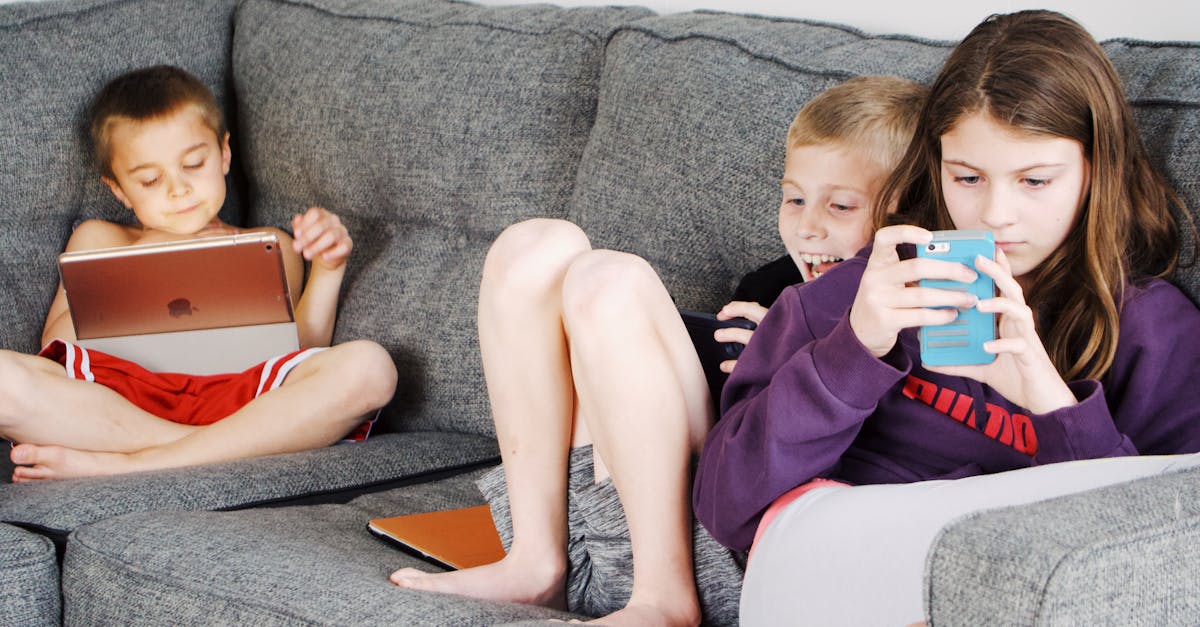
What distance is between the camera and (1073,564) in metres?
0.72

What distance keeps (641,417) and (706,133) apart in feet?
1.64

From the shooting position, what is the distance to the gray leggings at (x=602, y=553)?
124 centimetres

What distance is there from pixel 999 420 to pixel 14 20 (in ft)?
5.83

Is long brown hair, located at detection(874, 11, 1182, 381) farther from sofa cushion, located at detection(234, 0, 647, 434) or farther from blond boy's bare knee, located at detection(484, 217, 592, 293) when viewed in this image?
sofa cushion, located at detection(234, 0, 647, 434)

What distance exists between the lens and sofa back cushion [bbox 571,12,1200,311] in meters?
1.52

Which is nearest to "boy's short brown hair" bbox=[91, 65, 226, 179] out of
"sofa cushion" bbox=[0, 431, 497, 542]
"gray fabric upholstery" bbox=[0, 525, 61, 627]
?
"sofa cushion" bbox=[0, 431, 497, 542]

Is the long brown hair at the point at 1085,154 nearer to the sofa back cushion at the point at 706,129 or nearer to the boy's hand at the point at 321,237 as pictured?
the sofa back cushion at the point at 706,129

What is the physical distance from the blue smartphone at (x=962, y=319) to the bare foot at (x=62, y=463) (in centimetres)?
116

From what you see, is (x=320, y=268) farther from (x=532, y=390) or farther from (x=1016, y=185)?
(x=1016, y=185)

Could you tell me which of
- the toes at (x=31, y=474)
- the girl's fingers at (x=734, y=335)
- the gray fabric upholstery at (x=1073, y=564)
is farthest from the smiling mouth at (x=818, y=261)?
the toes at (x=31, y=474)

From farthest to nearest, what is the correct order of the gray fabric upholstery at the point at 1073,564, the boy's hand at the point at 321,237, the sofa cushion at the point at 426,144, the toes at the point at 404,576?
the boy's hand at the point at 321,237 → the sofa cushion at the point at 426,144 → the toes at the point at 404,576 → the gray fabric upholstery at the point at 1073,564

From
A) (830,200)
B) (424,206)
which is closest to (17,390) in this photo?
(424,206)

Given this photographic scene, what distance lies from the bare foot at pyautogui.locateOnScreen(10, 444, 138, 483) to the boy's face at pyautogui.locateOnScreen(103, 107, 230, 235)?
499 millimetres

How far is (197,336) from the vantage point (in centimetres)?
192
